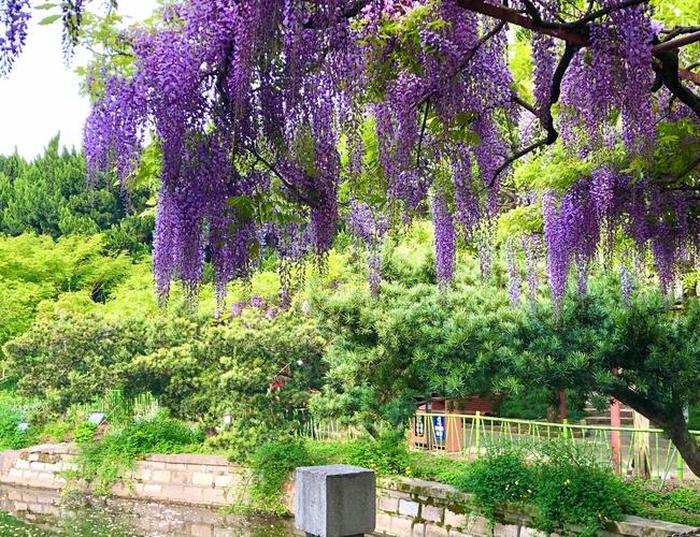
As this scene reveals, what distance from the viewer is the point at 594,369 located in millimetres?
7355

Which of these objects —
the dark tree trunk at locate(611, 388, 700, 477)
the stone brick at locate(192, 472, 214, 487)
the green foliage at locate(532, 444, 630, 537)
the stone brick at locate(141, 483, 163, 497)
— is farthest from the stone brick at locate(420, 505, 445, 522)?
the stone brick at locate(141, 483, 163, 497)

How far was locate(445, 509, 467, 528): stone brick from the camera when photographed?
7.81 m

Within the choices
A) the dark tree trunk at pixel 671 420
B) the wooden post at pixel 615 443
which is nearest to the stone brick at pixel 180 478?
the wooden post at pixel 615 443

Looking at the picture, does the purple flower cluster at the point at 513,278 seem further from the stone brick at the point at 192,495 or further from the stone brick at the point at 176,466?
the stone brick at the point at 176,466

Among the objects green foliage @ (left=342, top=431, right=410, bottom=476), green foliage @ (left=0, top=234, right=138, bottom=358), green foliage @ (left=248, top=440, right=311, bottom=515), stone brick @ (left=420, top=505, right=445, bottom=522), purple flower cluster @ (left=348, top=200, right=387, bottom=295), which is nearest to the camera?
purple flower cluster @ (left=348, top=200, right=387, bottom=295)

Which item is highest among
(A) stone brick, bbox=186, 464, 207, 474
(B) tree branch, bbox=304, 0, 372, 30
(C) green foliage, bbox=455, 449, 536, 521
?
(B) tree branch, bbox=304, 0, 372, 30

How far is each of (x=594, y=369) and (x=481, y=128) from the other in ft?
12.0

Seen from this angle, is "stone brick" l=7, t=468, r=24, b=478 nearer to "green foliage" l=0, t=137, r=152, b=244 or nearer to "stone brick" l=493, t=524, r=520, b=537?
"green foliage" l=0, t=137, r=152, b=244

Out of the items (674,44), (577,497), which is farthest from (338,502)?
(577,497)

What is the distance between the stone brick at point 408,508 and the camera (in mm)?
8461

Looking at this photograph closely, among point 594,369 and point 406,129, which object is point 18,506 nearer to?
point 594,369

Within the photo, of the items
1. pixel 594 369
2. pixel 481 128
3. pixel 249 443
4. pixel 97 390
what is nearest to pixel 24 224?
pixel 97 390

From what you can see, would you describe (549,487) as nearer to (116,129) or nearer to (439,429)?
(439,429)

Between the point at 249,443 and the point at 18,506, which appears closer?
the point at 249,443
